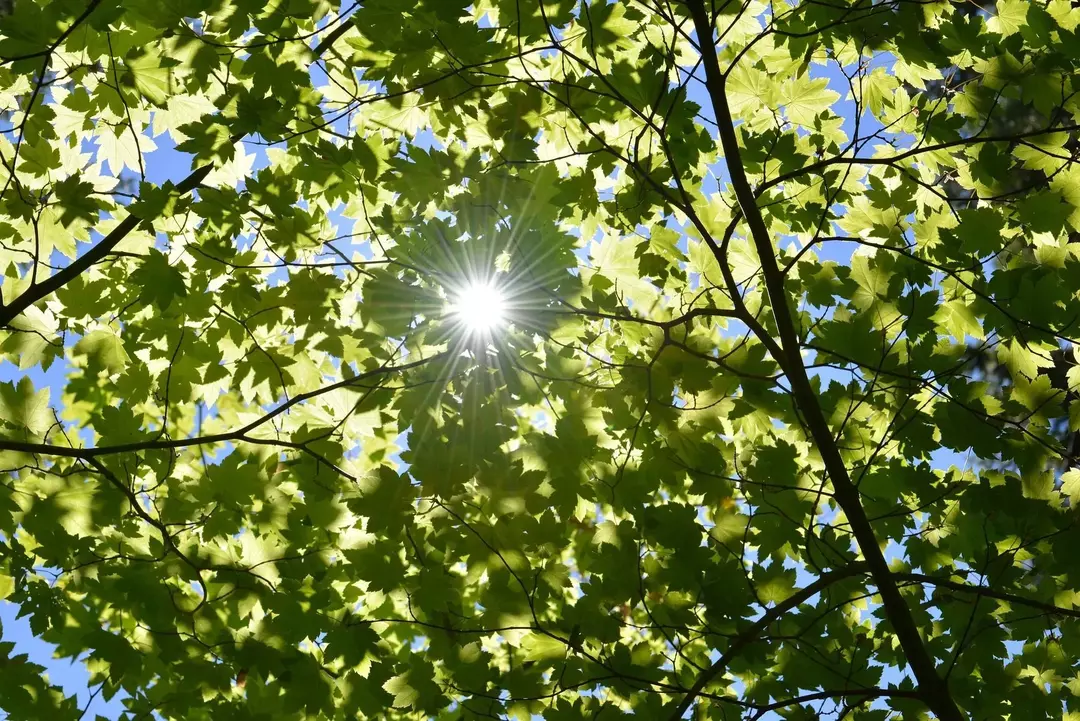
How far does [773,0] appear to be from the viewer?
329 cm

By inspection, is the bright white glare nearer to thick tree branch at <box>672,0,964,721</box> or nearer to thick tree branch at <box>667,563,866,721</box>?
thick tree branch at <box>672,0,964,721</box>

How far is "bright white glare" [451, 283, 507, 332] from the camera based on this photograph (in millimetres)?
2590

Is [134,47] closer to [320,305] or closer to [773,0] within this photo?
[320,305]

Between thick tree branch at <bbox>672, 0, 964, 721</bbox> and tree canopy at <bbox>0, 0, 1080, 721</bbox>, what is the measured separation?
0.01 m

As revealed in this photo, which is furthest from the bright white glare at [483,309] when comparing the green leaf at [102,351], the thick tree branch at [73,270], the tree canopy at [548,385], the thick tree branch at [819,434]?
the green leaf at [102,351]

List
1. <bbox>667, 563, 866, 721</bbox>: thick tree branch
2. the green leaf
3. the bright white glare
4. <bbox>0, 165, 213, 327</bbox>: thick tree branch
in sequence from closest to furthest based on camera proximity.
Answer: <bbox>667, 563, 866, 721</bbox>: thick tree branch
the bright white glare
<bbox>0, 165, 213, 327</bbox>: thick tree branch
the green leaf

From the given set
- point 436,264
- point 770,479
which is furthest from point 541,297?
point 770,479

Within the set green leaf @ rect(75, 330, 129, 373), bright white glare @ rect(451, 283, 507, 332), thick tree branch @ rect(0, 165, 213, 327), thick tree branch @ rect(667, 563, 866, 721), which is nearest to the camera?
thick tree branch @ rect(667, 563, 866, 721)

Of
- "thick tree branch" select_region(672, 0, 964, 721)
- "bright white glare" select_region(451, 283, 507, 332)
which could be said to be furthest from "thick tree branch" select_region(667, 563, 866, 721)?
"bright white glare" select_region(451, 283, 507, 332)

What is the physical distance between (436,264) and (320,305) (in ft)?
1.61

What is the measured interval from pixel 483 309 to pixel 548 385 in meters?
0.35

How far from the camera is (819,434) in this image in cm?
235

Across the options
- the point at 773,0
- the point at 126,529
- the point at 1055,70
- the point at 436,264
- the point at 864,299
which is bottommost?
the point at 126,529

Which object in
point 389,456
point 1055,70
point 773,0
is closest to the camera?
point 1055,70
